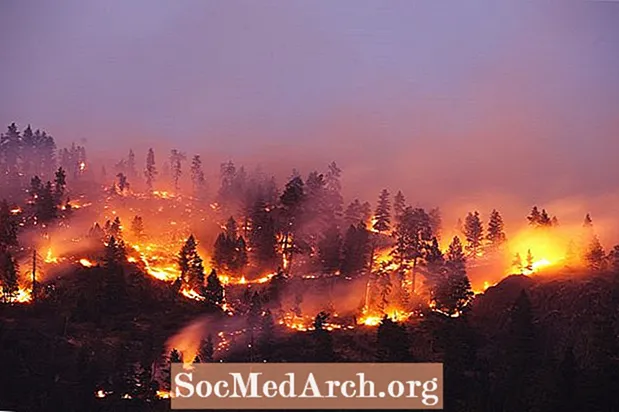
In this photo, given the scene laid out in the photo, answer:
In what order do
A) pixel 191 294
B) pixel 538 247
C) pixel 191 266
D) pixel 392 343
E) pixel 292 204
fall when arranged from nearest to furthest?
1. pixel 392 343
2. pixel 191 294
3. pixel 191 266
4. pixel 292 204
5. pixel 538 247

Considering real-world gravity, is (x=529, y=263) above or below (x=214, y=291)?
above

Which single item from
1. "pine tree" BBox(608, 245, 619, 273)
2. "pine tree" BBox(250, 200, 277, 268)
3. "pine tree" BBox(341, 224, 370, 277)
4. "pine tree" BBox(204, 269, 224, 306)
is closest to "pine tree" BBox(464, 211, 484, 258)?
"pine tree" BBox(341, 224, 370, 277)

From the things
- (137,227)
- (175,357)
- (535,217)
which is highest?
(535,217)

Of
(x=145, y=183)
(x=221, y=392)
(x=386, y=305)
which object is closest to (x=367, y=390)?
(x=221, y=392)

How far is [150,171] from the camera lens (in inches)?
662

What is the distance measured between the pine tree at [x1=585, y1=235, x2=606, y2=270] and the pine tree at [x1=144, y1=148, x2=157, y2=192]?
949cm

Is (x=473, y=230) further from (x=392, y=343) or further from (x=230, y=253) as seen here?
(x=230, y=253)

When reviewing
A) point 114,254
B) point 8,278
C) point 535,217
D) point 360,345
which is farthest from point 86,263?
point 535,217

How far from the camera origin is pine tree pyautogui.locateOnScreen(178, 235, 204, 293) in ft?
42.5

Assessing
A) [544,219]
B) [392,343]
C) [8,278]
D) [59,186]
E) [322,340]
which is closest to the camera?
[392,343]

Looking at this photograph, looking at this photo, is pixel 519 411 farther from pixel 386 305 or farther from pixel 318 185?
pixel 318 185

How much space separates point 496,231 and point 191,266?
633 cm

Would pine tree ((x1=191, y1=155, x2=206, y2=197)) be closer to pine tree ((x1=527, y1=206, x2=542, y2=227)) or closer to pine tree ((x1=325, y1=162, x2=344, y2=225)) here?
pine tree ((x1=325, y1=162, x2=344, y2=225))

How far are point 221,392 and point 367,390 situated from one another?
6.94 feet
